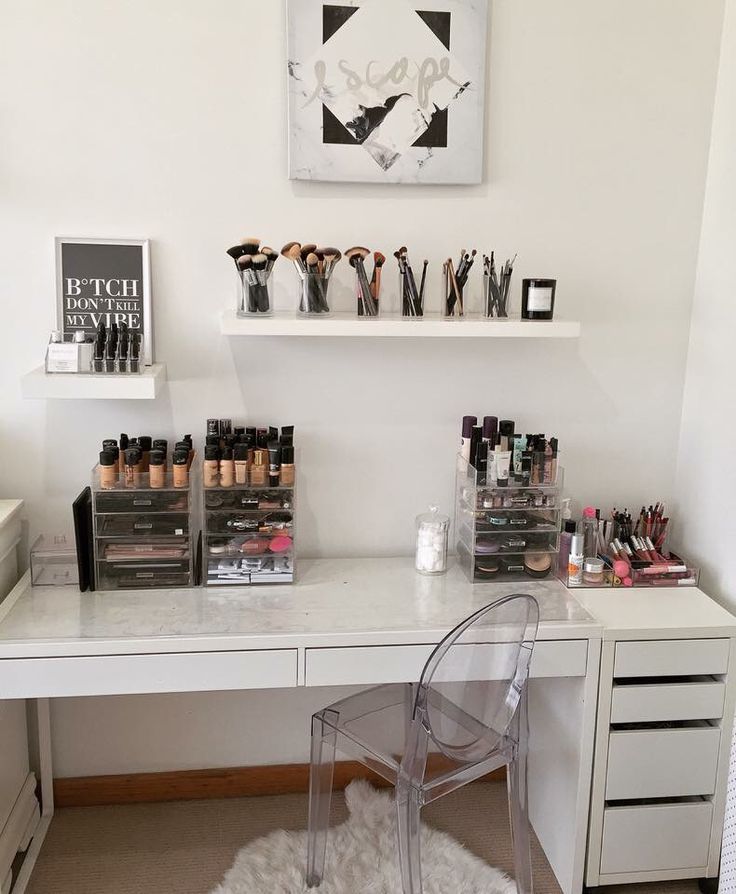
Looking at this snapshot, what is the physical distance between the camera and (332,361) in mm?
2189

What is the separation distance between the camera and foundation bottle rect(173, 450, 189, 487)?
1990 mm

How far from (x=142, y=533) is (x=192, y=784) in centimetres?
82

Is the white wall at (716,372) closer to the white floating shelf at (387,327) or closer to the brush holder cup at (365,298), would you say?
the white floating shelf at (387,327)

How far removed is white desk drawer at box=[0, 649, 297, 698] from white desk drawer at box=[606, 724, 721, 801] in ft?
2.50

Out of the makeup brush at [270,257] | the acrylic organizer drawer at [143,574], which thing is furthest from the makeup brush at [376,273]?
the acrylic organizer drawer at [143,574]

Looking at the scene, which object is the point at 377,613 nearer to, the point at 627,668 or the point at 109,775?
the point at 627,668

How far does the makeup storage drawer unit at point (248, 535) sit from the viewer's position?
6.68 feet

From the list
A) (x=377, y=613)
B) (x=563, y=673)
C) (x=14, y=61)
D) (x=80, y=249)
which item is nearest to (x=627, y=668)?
(x=563, y=673)

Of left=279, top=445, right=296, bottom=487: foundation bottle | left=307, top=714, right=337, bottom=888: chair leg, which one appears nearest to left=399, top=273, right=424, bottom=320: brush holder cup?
left=279, top=445, right=296, bottom=487: foundation bottle

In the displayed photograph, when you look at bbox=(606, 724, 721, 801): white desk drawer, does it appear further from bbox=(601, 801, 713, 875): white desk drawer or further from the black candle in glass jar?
the black candle in glass jar

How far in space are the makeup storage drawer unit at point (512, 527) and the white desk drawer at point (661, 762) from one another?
1.42 ft

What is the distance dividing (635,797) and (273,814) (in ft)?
3.12

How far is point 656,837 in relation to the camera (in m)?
2.01

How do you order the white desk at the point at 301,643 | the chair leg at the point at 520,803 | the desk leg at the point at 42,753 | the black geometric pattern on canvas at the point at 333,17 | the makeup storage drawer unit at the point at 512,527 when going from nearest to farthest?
the white desk at the point at 301,643 → the chair leg at the point at 520,803 → the black geometric pattern on canvas at the point at 333,17 → the makeup storage drawer unit at the point at 512,527 → the desk leg at the point at 42,753
